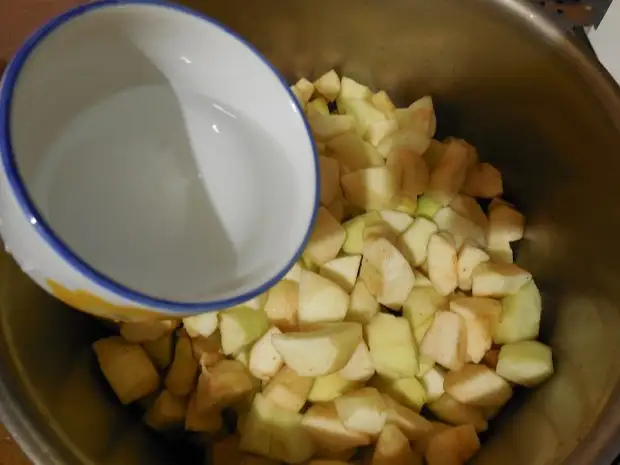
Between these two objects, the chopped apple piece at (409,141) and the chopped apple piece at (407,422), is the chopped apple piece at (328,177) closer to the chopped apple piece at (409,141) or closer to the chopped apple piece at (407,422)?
the chopped apple piece at (409,141)

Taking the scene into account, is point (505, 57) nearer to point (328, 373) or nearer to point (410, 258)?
point (410, 258)

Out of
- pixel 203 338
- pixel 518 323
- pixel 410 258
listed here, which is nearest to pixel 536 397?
pixel 518 323

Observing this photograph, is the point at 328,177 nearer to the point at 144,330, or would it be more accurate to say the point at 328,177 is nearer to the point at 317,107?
the point at 317,107

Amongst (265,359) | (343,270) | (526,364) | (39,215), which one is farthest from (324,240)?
(39,215)

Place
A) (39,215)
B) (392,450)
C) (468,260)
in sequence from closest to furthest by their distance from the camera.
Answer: (39,215) → (392,450) → (468,260)

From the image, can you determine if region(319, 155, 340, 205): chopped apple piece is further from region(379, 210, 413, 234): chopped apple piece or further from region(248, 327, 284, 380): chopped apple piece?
region(248, 327, 284, 380): chopped apple piece

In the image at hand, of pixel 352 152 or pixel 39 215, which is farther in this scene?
pixel 352 152

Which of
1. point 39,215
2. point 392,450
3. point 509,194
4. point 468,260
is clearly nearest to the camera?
point 39,215

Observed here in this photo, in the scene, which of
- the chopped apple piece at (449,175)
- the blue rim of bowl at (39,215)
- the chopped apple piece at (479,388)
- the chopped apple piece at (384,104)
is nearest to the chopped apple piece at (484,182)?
the chopped apple piece at (449,175)
